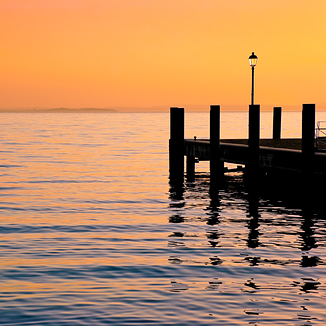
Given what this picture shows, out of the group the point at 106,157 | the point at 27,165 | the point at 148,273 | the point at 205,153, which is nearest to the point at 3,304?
the point at 148,273

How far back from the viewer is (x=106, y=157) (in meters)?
42.2

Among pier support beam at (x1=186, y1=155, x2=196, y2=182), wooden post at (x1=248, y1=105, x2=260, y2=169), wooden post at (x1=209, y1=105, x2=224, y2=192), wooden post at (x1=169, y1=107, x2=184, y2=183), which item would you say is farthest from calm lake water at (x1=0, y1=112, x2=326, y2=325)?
pier support beam at (x1=186, y1=155, x2=196, y2=182)

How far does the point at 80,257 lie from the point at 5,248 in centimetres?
197

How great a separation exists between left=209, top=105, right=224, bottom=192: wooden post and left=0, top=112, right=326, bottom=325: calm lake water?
761mm

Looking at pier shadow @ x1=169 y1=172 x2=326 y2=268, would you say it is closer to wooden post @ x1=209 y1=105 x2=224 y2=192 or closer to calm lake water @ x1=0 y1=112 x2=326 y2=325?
calm lake water @ x1=0 y1=112 x2=326 y2=325

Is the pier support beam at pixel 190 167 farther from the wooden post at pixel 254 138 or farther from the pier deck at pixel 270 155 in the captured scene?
the wooden post at pixel 254 138

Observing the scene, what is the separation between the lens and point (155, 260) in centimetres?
1205

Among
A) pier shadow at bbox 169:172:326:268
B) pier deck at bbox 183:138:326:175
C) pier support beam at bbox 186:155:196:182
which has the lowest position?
pier shadow at bbox 169:172:326:268

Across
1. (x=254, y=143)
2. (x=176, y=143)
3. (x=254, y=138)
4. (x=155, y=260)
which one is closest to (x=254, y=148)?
(x=254, y=143)

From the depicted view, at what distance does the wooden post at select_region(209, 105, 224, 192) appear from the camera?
78.0 ft

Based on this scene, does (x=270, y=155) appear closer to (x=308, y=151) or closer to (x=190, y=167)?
(x=308, y=151)

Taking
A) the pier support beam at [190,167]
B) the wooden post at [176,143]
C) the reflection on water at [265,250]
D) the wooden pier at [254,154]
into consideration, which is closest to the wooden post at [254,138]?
the wooden pier at [254,154]

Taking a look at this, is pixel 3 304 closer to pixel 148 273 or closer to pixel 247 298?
pixel 148 273

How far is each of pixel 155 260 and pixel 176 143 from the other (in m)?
15.8
